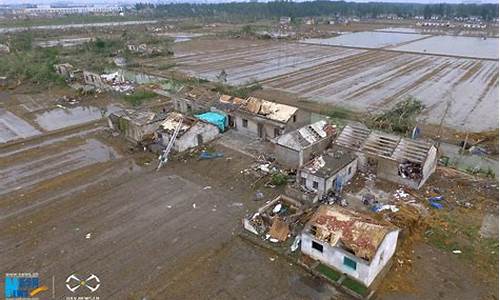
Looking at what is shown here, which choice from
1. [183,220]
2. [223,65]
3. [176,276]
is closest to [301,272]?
[176,276]

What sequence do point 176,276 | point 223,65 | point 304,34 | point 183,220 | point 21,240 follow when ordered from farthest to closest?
point 304,34 → point 223,65 → point 183,220 → point 21,240 → point 176,276

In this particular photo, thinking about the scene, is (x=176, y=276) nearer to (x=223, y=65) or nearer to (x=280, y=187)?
(x=280, y=187)

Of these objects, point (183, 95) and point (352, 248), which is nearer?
point (352, 248)

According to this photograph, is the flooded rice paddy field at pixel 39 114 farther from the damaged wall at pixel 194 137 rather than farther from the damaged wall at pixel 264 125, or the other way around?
the damaged wall at pixel 264 125

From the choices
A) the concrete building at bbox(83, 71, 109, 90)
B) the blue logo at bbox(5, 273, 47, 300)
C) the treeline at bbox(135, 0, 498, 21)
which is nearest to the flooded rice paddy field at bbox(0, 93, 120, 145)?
the concrete building at bbox(83, 71, 109, 90)

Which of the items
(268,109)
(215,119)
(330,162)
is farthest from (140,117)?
(330,162)

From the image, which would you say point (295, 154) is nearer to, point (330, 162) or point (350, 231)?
point (330, 162)

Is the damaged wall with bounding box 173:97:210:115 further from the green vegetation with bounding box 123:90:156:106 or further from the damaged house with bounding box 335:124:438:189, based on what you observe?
the damaged house with bounding box 335:124:438:189
